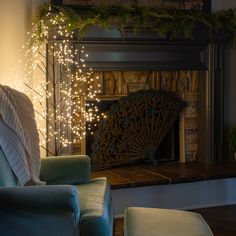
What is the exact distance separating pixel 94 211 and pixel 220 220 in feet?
5.18

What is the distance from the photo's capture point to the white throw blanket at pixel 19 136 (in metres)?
2.66

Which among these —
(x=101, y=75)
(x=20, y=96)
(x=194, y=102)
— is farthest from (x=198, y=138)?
(x=20, y=96)

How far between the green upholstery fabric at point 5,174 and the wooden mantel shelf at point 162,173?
3.52ft

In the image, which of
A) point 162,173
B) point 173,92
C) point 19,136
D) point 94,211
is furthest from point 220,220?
point 19,136

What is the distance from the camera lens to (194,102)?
424 cm

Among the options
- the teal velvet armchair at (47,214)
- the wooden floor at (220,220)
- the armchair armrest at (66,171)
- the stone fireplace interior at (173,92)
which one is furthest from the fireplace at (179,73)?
the teal velvet armchair at (47,214)

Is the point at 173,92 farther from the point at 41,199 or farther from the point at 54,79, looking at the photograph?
the point at 41,199

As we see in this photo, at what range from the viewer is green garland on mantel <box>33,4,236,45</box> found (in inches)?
139

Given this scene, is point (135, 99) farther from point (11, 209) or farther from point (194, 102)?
point (11, 209)

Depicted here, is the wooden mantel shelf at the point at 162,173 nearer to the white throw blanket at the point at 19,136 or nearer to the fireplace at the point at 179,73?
the fireplace at the point at 179,73

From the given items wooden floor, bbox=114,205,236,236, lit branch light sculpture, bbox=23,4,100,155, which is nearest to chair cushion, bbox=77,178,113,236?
wooden floor, bbox=114,205,236,236

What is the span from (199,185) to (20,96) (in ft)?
5.64

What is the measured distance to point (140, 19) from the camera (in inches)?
144

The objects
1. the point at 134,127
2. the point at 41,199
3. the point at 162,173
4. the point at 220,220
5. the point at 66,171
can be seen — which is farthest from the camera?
the point at 134,127
